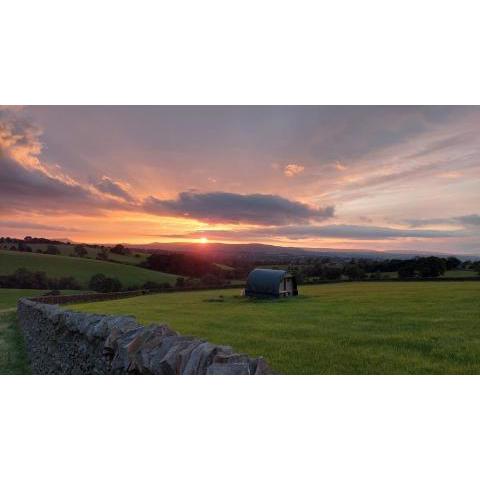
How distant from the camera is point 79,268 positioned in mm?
11086

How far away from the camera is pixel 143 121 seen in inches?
363

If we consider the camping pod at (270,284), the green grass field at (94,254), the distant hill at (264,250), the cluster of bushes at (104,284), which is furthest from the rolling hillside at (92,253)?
the camping pod at (270,284)

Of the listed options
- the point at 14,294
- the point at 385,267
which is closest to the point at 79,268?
the point at 14,294

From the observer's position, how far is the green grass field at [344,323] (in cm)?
690

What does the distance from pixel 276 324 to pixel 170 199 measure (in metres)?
3.56

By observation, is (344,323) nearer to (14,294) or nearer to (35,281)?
(35,281)

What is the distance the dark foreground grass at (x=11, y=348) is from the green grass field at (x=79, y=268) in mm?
1910

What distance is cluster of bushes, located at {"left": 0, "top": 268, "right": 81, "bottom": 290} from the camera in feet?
36.3

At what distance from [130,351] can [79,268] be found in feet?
23.4

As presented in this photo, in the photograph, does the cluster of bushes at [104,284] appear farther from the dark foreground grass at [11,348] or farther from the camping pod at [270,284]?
the camping pod at [270,284]

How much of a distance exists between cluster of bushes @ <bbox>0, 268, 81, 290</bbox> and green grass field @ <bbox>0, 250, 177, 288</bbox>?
0.11 meters

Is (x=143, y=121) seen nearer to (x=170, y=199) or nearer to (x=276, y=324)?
(x=170, y=199)

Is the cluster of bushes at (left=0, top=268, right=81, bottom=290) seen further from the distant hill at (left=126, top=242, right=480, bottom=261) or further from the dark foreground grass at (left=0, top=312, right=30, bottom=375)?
the distant hill at (left=126, top=242, right=480, bottom=261)
